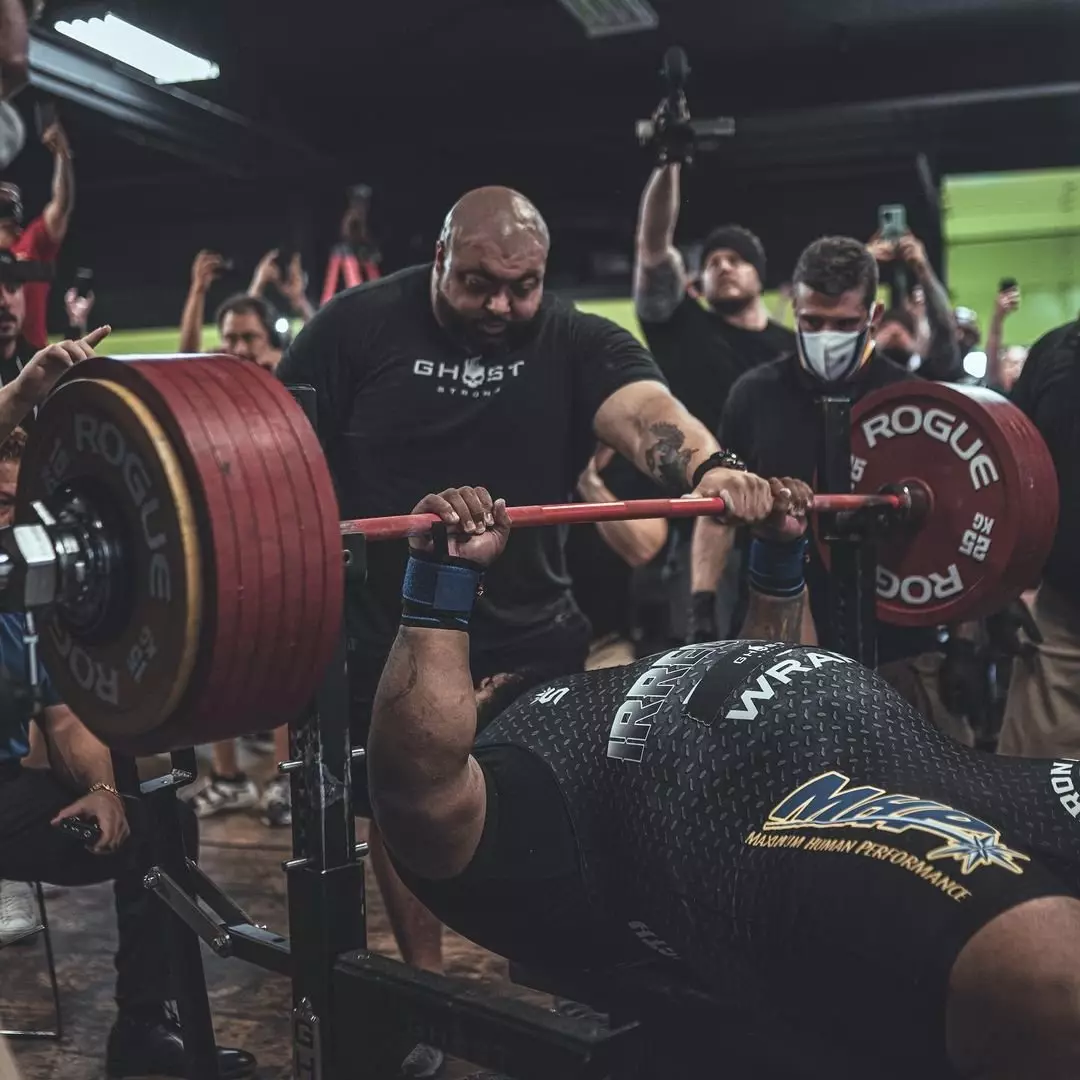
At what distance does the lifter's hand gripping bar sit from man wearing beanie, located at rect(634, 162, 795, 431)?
1.36 meters

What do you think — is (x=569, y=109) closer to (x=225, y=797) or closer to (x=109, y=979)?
(x=225, y=797)

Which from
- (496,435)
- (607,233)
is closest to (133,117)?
(607,233)

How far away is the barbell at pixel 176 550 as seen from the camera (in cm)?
115

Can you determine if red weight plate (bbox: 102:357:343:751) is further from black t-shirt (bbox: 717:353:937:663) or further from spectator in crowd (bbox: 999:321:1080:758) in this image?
spectator in crowd (bbox: 999:321:1080:758)

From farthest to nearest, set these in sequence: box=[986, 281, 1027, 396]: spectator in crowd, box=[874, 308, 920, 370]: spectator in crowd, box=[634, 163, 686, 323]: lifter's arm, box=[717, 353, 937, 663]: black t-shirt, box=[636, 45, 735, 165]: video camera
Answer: box=[986, 281, 1027, 396]: spectator in crowd, box=[874, 308, 920, 370]: spectator in crowd, box=[634, 163, 686, 323]: lifter's arm, box=[636, 45, 735, 165]: video camera, box=[717, 353, 937, 663]: black t-shirt

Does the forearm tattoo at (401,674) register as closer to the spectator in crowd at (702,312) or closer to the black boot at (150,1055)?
the black boot at (150,1055)

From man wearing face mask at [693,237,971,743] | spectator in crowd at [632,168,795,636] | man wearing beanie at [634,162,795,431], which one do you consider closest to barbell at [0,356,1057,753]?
man wearing face mask at [693,237,971,743]

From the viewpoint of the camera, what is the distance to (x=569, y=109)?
6.89 m

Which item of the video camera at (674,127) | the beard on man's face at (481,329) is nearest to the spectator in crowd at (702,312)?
the video camera at (674,127)

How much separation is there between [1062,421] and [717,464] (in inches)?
35.6

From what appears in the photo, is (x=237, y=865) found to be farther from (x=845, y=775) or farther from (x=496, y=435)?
(x=845, y=775)

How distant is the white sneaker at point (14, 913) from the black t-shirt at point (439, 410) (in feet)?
2.52

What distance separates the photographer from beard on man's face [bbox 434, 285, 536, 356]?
83.5 inches

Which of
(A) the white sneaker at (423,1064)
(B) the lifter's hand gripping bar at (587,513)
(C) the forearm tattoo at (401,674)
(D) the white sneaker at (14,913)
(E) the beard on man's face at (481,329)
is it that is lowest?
(A) the white sneaker at (423,1064)
